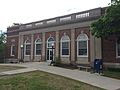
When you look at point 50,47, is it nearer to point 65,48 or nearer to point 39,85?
point 65,48

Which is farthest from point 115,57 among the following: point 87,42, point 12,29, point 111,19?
point 12,29

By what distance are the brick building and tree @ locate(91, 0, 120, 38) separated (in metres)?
3.62

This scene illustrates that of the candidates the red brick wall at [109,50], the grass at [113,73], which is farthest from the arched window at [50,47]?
the grass at [113,73]

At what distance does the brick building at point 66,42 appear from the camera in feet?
91.1

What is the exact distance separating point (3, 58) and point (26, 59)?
764cm

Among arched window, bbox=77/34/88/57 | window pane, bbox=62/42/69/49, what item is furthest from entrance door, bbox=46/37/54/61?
arched window, bbox=77/34/88/57

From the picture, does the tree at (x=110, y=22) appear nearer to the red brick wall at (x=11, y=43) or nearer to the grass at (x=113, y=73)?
the grass at (x=113, y=73)

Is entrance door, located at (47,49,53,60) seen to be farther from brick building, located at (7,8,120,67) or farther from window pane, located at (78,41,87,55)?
window pane, located at (78,41,87,55)

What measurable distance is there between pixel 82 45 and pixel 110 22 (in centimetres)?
856

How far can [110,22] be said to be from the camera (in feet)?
73.6

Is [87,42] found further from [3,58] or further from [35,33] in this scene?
[3,58]

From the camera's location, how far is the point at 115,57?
87.8ft

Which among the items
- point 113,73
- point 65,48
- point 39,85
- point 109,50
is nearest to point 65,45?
point 65,48

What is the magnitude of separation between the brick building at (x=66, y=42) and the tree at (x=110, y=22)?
3619 millimetres
